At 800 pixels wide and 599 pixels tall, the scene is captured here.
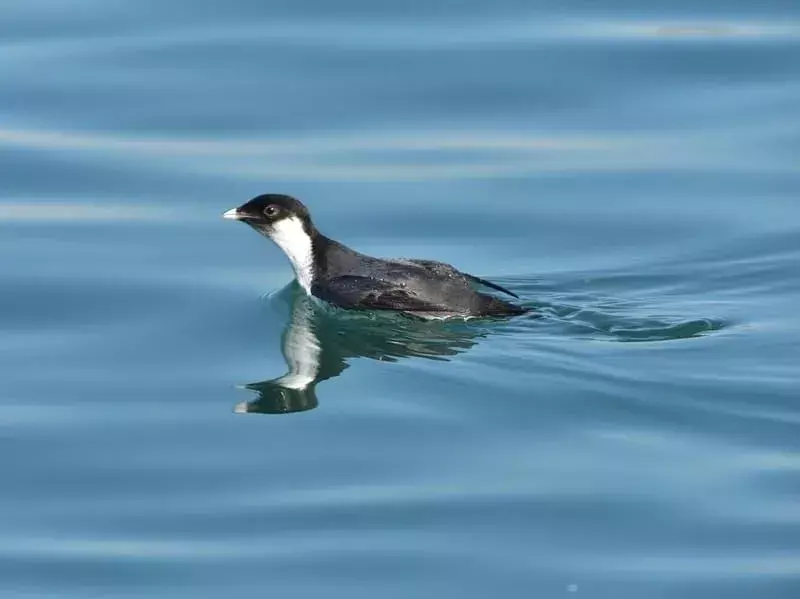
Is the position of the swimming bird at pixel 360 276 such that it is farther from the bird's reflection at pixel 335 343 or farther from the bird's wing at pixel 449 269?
the bird's reflection at pixel 335 343

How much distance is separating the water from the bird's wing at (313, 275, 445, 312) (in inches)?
6.3

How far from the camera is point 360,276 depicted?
13273mm

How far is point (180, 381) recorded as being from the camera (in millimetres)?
11875

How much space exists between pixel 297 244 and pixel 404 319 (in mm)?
1105

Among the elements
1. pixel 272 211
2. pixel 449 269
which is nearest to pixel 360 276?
pixel 449 269

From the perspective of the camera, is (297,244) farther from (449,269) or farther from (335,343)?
(449,269)

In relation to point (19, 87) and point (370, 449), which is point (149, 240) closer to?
point (19, 87)

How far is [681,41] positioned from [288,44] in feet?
12.9

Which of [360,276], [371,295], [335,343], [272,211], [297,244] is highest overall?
[272,211]

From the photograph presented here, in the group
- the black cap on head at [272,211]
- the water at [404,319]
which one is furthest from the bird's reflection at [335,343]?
the black cap on head at [272,211]

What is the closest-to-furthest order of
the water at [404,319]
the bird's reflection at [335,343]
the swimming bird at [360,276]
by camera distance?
the water at [404,319], the bird's reflection at [335,343], the swimming bird at [360,276]

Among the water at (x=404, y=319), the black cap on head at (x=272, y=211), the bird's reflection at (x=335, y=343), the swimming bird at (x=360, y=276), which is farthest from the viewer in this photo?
the black cap on head at (x=272, y=211)

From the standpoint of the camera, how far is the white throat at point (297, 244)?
44.6 ft

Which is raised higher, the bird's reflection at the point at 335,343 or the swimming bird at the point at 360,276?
the swimming bird at the point at 360,276
